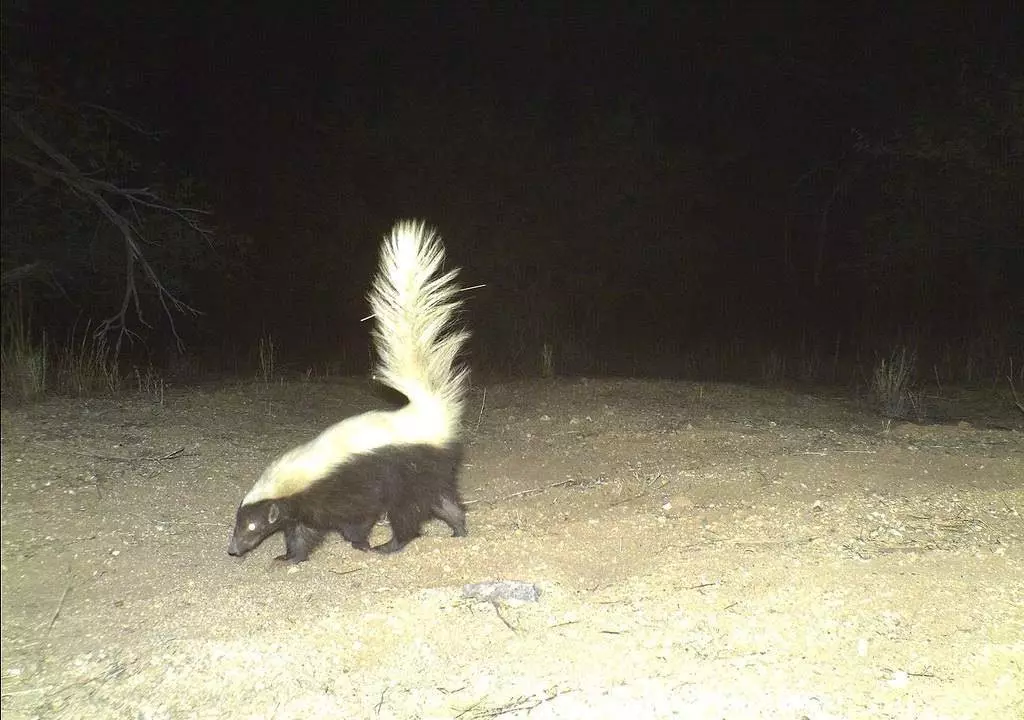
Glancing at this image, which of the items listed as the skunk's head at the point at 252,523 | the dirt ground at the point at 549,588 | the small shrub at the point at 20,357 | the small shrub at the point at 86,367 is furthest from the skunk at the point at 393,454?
the small shrub at the point at 86,367

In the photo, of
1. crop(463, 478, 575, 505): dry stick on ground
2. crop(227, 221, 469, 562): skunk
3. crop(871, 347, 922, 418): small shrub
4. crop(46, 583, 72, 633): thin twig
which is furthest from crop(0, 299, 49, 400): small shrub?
crop(871, 347, 922, 418): small shrub

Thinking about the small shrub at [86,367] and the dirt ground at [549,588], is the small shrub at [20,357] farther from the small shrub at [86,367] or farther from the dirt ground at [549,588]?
the small shrub at [86,367]

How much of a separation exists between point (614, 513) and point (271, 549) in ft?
6.96

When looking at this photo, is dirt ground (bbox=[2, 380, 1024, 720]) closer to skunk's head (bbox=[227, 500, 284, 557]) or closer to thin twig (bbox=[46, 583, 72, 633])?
thin twig (bbox=[46, 583, 72, 633])

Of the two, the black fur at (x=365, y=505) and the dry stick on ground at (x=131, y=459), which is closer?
the black fur at (x=365, y=505)

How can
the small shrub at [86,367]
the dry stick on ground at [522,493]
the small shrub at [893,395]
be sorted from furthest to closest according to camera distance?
the small shrub at [893,395]
the small shrub at [86,367]
the dry stick on ground at [522,493]

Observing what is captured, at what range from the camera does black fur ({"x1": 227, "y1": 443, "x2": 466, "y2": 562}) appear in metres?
4.36

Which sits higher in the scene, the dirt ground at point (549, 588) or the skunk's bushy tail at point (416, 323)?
the skunk's bushy tail at point (416, 323)

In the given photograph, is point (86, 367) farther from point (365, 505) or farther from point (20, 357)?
point (365, 505)

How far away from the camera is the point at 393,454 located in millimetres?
4625

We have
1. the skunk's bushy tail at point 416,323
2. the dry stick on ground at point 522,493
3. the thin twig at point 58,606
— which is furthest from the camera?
the dry stick on ground at point 522,493

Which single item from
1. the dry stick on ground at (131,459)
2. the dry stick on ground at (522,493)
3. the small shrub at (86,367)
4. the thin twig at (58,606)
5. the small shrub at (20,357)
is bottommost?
the dry stick on ground at (522,493)

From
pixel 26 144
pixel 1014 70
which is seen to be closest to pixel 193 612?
pixel 26 144

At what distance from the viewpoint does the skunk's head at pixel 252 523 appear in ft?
14.1
